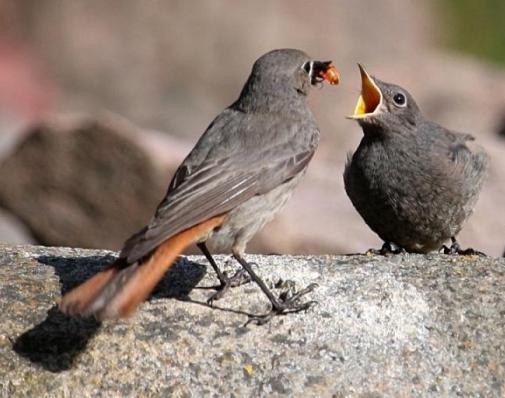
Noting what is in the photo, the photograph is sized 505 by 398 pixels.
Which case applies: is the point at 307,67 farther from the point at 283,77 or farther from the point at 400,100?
the point at 400,100

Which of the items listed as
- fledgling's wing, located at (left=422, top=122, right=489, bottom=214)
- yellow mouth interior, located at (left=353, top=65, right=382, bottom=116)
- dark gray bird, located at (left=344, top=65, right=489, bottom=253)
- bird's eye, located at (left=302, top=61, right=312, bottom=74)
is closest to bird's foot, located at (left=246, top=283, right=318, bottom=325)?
bird's eye, located at (left=302, top=61, right=312, bottom=74)

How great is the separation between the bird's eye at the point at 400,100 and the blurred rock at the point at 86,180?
10.2 feet

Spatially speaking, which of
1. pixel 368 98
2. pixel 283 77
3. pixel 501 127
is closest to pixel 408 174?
pixel 368 98

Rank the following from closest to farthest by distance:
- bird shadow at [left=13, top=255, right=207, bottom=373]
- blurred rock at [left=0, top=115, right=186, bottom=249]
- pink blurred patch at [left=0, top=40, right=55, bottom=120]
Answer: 1. bird shadow at [left=13, top=255, right=207, bottom=373]
2. blurred rock at [left=0, top=115, right=186, bottom=249]
3. pink blurred patch at [left=0, top=40, right=55, bottom=120]

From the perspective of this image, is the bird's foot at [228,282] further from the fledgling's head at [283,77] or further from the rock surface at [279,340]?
the fledgling's head at [283,77]

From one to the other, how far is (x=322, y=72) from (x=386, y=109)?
98 centimetres

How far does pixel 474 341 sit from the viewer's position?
6.01 m

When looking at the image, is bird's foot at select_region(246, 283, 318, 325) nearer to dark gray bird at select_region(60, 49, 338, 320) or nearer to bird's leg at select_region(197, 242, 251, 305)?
dark gray bird at select_region(60, 49, 338, 320)

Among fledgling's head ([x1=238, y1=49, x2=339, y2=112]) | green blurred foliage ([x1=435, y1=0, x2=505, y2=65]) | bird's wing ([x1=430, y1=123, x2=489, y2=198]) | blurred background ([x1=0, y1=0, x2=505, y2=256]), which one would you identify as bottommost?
fledgling's head ([x1=238, y1=49, x2=339, y2=112])

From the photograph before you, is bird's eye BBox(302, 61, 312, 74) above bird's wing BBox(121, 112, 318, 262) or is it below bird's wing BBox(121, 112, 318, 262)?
above

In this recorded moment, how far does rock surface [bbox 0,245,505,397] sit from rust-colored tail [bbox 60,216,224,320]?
13.0 inches

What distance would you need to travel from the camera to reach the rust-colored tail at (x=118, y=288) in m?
5.61

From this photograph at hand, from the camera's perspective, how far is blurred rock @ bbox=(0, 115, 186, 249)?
11008 millimetres

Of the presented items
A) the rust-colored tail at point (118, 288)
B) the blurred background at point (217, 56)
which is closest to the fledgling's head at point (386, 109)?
the rust-colored tail at point (118, 288)
